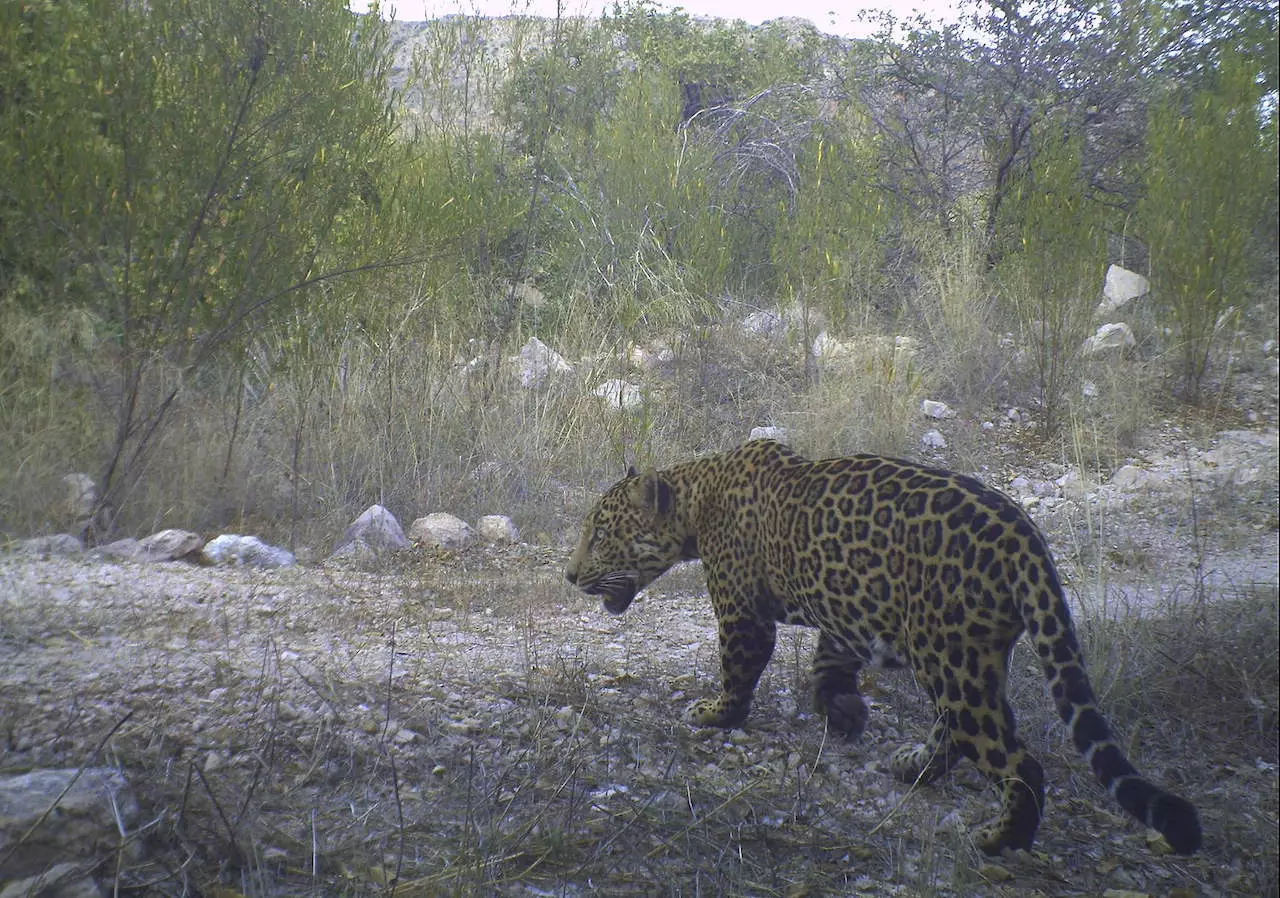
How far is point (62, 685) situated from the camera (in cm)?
368

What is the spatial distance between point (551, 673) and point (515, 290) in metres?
6.40

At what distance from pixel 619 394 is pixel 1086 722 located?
17.3 feet

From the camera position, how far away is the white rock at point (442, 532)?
22.6 feet

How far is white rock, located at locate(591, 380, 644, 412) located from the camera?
25.0 ft

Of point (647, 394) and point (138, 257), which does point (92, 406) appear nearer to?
point (138, 257)

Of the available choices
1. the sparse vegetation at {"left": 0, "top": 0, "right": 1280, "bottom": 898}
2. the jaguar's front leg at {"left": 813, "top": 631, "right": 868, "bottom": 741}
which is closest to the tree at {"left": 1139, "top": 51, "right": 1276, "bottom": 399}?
the sparse vegetation at {"left": 0, "top": 0, "right": 1280, "bottom": 898}

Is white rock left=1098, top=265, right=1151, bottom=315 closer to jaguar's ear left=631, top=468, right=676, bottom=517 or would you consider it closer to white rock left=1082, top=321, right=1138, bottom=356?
white rock left=1082, top=321, right=1138, bottom=356

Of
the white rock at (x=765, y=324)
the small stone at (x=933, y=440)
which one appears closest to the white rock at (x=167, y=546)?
the white rock at (x=765, y=324)

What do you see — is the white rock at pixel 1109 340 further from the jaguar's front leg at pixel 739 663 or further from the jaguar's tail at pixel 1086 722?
the jaguar's tail at pixel 1086 722

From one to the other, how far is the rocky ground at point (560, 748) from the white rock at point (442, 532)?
62.8 inches

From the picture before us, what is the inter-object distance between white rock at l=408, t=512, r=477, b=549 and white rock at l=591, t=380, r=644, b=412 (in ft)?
4.47

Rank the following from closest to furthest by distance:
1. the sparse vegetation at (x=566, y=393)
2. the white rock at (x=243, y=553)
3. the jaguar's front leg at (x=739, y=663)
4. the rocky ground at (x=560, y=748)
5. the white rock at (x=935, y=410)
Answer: the rocky ground at (x=560, y=748)
the sparse vegetation at (x=566, y=393)
the jaguar's front leg at (x=739, y=663)
the white rock at (x=243, y=553)
the white rock at (x=935, y=410)

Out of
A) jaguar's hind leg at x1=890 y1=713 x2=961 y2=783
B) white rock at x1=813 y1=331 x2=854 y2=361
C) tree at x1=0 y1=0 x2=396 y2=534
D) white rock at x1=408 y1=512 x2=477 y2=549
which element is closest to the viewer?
jaguar's hind leg at x1=890 y1=713 x2=961 y2=783

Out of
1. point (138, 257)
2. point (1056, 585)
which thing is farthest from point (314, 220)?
point (1056, 585)
